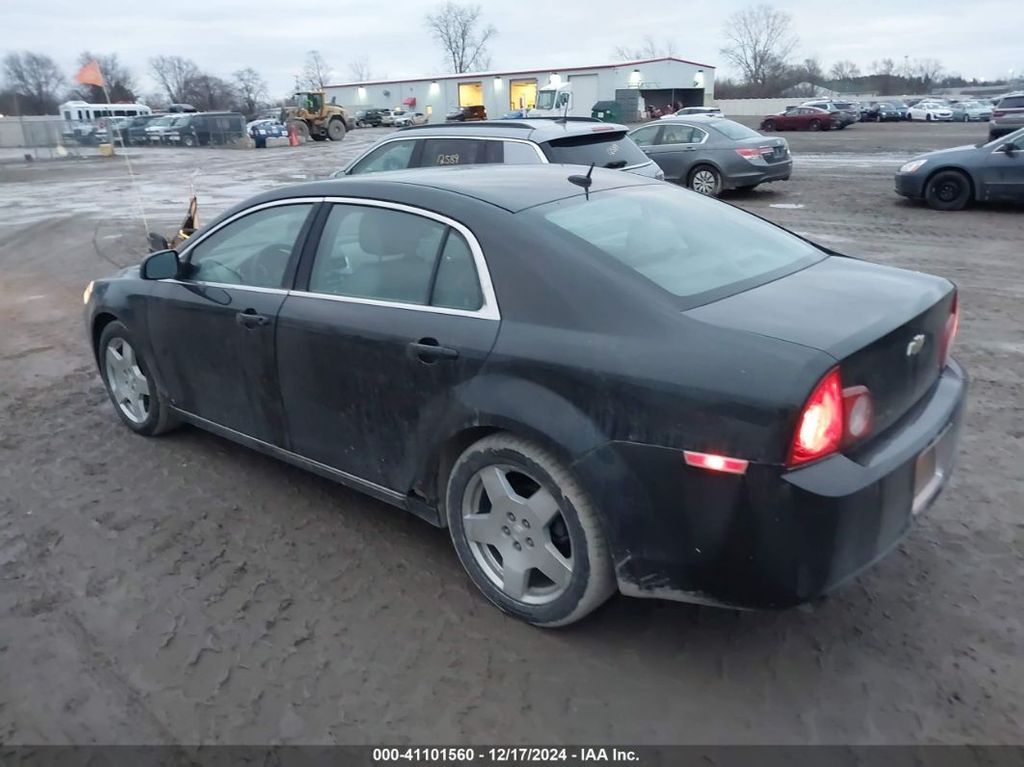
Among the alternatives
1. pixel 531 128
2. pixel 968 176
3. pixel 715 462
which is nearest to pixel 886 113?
pixel 968 176

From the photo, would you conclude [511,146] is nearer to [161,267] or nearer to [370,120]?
[161,267]

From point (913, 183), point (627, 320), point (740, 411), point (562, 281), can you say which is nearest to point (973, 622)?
point (740, 411)

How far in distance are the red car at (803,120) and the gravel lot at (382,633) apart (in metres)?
42.2

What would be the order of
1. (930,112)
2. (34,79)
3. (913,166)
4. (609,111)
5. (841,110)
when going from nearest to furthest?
(913,166), (841,110), (930,112), (609,111), (34,79)

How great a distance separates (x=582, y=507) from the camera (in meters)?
2.75

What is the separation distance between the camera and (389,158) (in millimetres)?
9656

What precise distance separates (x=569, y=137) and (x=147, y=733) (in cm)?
694

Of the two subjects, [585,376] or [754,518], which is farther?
[585,376]

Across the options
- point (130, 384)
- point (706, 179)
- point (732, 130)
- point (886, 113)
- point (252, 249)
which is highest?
point (252, 249)

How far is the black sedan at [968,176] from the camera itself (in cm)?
1244

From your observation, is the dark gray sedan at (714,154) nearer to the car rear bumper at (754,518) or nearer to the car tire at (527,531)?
the car tire at (527,531)

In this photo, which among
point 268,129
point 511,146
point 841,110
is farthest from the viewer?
point 268,129

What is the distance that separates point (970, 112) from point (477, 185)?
52795mm

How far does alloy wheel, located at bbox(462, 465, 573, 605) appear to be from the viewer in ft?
9.58
